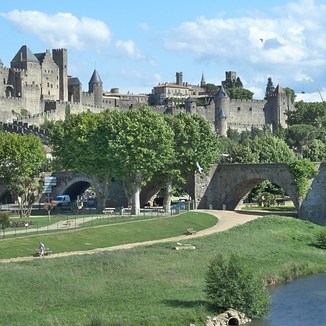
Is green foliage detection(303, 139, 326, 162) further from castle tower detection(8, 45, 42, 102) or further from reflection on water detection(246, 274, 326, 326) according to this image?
castle tower detection(8, 45, 42, 102)

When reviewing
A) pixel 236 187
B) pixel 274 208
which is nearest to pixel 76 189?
pixel 236 187

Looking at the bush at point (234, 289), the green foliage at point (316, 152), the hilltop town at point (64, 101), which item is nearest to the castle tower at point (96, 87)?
the hilltop town at point (64, 101)

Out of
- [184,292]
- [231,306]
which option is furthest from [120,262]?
[231,306]

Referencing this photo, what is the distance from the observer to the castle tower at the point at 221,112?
147 meters

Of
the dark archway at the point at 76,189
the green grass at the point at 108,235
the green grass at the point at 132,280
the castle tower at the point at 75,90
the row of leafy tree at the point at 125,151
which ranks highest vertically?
the castle tower at the point at 75,90

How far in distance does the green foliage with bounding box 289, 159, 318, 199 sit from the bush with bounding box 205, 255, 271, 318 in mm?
32045

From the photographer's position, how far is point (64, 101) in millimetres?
135375

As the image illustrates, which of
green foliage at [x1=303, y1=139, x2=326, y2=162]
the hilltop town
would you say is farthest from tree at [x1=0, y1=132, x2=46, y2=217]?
the hilltop town

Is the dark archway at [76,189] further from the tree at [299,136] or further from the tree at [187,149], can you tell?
the tree at [299,136]

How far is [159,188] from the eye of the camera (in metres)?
79.1

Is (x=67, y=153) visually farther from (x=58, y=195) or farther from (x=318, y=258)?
(x=318, y=258)

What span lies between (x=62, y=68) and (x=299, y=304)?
386 ft

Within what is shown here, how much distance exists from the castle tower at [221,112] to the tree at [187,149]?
236ft

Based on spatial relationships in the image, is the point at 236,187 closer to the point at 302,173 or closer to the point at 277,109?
the point at 302,173
